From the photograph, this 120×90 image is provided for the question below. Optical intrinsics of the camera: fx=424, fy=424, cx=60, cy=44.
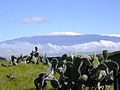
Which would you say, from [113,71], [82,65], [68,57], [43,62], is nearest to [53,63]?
[68,57]

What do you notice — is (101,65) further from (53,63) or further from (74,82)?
(53,63)

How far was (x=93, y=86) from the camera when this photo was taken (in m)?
13.5

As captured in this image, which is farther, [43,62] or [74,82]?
[43,62]

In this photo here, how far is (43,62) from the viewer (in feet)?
120

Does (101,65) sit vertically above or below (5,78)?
above

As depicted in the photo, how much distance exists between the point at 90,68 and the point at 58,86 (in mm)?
1288

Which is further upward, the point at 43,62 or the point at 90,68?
the point at 90,68

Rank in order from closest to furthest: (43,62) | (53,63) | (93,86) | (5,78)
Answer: (93,86) < (53,63) < (5,78) < (43,62)

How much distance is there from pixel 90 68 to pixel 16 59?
23746 millimetres

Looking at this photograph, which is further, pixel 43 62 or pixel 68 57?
pixel 43 62

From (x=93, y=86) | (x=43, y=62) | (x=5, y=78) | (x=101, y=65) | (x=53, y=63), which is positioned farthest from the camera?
(x=43, y=62)

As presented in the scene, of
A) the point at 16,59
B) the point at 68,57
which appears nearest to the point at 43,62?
the point at 16,59

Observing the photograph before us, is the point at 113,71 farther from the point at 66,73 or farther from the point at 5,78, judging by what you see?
the point at 5,78

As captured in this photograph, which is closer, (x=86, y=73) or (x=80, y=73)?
(x=80, y=73)
